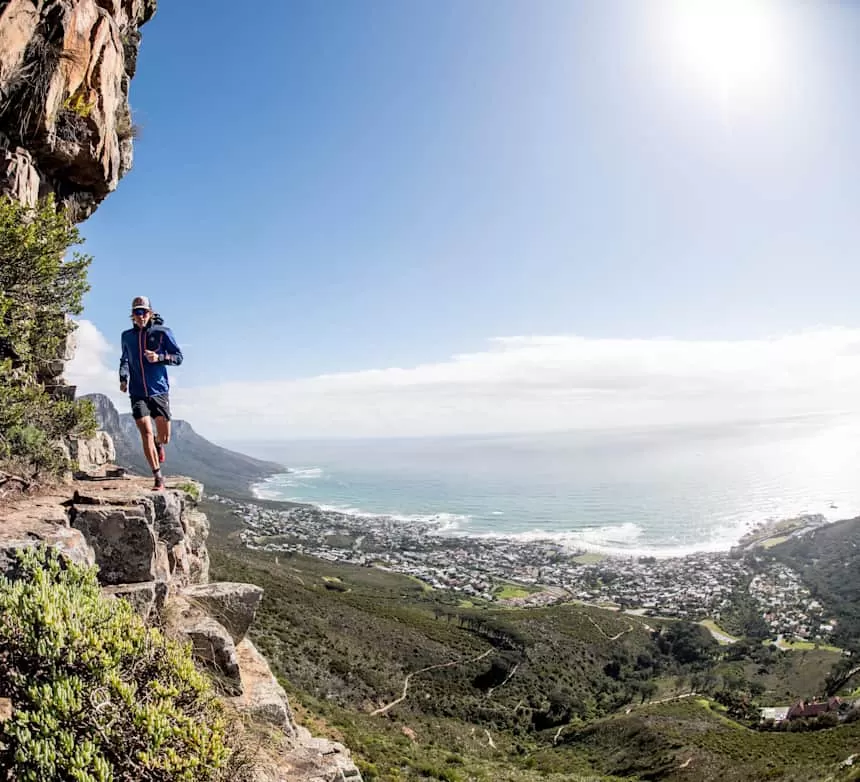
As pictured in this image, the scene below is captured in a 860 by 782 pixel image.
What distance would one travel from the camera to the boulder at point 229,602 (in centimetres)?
633

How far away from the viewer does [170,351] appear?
6.83 meters

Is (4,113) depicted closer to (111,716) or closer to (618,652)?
(111,716)

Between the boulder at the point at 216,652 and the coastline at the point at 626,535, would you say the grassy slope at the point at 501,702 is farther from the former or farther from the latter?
the coastline at the point at 626,535

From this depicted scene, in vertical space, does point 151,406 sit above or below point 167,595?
above

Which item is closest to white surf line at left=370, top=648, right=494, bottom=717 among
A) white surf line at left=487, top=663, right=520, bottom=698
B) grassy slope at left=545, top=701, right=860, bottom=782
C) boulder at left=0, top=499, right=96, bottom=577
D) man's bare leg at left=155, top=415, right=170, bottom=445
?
white surf line at left=487, top=663, right=520, bottom=698

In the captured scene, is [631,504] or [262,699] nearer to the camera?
[262,699]

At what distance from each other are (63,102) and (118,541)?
9038 mm

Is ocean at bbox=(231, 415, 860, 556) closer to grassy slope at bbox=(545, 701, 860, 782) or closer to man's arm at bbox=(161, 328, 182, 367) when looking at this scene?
grassy slope at bbox=(545, 701, 860, 782)

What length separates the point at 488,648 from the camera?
130ft

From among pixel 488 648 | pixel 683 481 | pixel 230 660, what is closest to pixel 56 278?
pixel 230 660

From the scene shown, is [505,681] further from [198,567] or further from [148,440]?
[148,440]

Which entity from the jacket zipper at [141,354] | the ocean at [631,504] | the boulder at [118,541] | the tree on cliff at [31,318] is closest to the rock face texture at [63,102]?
the tree on cliff at [31,318]

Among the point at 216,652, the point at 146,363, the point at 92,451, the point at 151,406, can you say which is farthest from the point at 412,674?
the point at 146,363

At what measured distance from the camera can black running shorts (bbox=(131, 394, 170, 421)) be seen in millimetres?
6641
